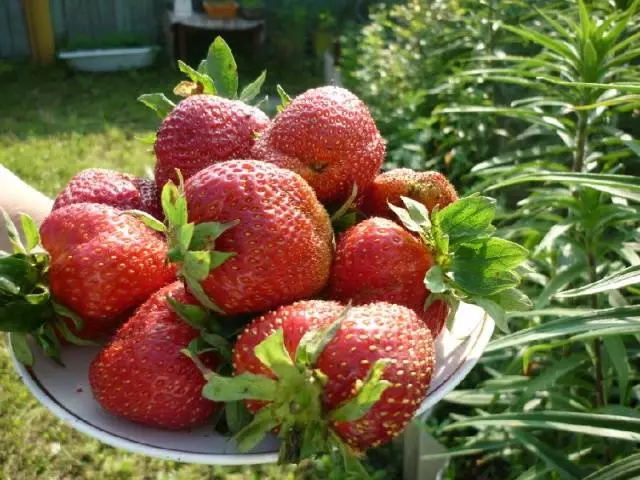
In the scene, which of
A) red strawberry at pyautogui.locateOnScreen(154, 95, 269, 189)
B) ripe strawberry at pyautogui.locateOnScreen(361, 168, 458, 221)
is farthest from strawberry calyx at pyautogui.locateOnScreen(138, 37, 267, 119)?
ripe strawberry at pyautogui.locateOnScreen(361, 168, 458, 221)

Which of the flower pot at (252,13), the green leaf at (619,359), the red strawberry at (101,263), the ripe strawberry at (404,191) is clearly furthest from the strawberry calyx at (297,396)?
the flower pot at (252,13)

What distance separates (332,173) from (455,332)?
290 millimetres

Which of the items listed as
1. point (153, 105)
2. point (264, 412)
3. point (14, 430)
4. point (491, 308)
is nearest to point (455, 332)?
point (491, 308)

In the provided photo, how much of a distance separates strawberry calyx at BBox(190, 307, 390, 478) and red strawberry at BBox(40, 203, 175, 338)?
0.23m

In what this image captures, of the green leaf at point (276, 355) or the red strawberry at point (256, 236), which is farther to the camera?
the red strawberry at point (256, 236)

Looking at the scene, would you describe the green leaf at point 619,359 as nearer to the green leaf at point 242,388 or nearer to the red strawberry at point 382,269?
the red strawberry at point 382,269

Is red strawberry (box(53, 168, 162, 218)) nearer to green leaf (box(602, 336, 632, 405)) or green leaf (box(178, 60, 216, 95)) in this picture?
green leaf (box(178, 60, 216, 95))

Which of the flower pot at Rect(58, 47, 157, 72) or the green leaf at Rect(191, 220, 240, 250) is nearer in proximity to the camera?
the green leaf at Rect(191, 220, 240, 250)

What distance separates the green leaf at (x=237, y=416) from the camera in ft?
3.07

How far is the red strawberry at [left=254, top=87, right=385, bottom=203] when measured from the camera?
3.61 ft

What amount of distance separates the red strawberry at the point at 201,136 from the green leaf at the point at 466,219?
13.1 inches

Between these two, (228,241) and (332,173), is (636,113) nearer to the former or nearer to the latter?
(332,173)

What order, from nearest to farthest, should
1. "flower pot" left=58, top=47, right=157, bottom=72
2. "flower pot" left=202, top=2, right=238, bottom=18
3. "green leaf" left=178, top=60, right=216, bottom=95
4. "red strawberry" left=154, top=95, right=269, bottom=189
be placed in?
"red strawberry" left=154, top=95, right=269, bottom=189
"green leaf" left=178, top=60, right=216, bottom=95
"flower pot" left=58, top=47, right=157, bottom=72
"flower pot" left=202, top=2, right=238, bottom=18

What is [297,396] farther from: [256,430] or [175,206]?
[175,206]
